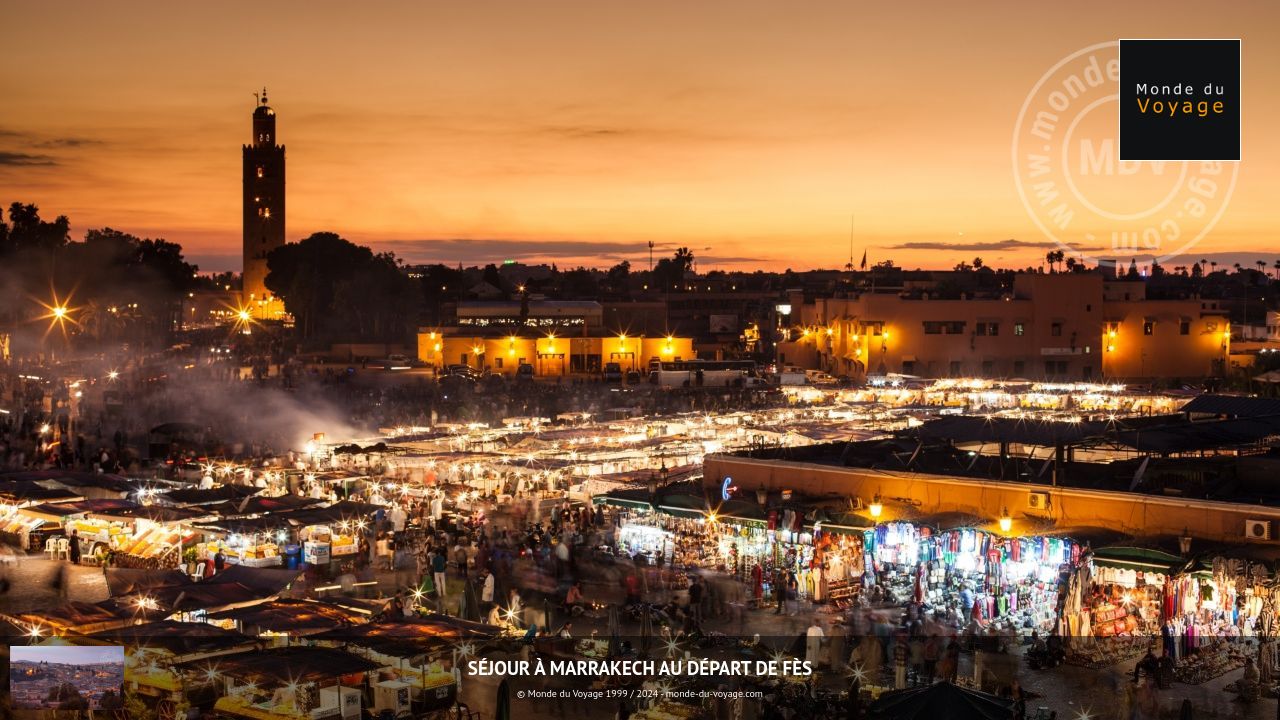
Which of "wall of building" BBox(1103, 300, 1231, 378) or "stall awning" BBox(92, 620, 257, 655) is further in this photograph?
"wall of building" BBox(1103, 300, 1231, 378)

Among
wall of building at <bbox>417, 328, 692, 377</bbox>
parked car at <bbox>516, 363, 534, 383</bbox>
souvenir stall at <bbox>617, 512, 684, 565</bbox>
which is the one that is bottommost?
souvenir stall at <bbox>617, 512, 684, 565</bbox>

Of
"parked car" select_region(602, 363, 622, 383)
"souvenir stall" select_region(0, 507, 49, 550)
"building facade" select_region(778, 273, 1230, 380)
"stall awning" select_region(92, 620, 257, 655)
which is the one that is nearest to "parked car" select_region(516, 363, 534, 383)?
"parked car" select_region(602, 363, 622, 383)

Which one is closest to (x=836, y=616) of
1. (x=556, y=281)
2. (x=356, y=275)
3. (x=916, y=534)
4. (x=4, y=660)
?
(x=916, y=534)

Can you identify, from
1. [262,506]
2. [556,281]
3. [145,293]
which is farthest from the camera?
[556,281]

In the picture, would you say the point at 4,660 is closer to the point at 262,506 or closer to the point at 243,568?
the point at 243,568

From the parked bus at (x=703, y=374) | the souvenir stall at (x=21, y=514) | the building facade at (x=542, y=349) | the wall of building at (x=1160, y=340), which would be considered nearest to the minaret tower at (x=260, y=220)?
the building facade at (x=542, y=349)

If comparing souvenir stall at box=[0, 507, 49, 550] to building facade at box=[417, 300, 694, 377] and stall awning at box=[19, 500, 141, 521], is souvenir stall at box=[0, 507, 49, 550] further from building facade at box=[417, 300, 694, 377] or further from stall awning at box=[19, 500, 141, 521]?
building facade at box=[417, 300, 694, 377]
